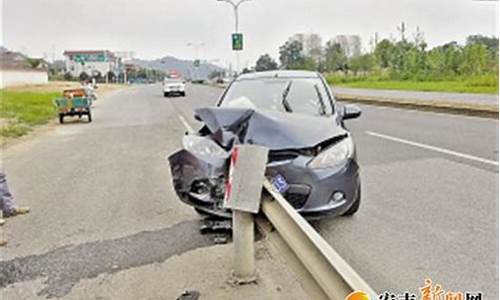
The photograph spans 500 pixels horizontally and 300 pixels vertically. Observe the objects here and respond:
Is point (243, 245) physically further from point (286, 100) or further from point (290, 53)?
point (290, 53)

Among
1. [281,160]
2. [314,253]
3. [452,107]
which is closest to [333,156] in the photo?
[281,160]

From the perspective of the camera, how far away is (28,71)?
71.4 meters

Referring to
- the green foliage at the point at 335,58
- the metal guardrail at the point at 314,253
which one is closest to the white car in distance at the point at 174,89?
the green foliage at the point at 335,58

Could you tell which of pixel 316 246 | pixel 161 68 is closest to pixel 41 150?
pixel 316 246

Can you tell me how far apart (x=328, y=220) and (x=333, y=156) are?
Result: 955 mm

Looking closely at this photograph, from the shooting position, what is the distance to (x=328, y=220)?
5340 mm

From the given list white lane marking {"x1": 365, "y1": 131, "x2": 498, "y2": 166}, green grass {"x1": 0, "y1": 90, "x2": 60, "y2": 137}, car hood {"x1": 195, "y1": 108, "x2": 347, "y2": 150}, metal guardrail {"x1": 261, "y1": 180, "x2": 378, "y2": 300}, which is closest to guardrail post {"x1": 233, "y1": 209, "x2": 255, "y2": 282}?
metal guardrail {"x1": 261, "y1": 180, "x2": 378, "y2": 300}

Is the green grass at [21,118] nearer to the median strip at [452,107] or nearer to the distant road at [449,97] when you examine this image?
the median strip at [452,107]

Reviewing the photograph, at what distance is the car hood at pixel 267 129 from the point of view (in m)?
4.66

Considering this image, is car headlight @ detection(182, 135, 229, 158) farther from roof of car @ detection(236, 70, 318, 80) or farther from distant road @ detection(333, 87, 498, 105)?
Answer: distant road @ detection(333, 87, 498, 105)

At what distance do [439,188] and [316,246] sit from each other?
→ 15.3 feet

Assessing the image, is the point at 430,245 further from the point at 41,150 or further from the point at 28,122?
the point at 28,122

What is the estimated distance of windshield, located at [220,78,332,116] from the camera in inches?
248

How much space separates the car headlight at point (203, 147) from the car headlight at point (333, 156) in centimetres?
83
